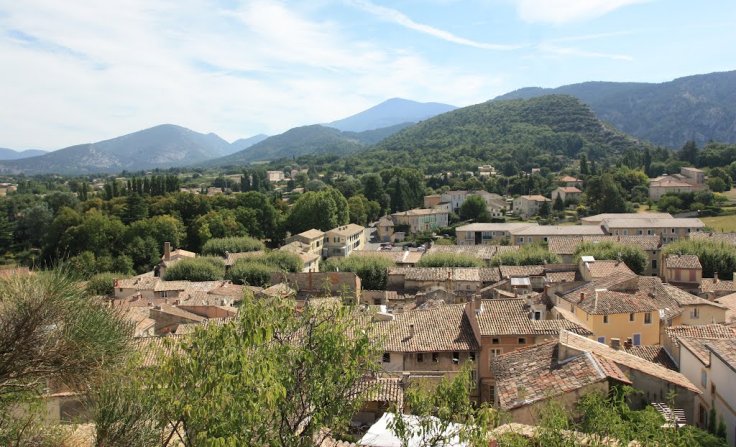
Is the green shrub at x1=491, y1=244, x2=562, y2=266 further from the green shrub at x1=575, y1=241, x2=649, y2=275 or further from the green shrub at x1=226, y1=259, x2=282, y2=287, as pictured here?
the green shrub at x1=226, y1=259, x2=282, y2=287

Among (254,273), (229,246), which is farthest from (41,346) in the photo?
(229,246)

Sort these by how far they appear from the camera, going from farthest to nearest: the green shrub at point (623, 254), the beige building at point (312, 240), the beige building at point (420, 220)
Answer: the beige building at point (420, 220) < the beige building at point (312, 240) < the green shrub at point (623, 254)

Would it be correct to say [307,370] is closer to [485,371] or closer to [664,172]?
[485,371]

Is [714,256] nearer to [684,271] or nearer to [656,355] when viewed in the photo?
[684,271]

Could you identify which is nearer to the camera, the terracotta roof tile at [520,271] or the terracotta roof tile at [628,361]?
the terracotta roof tile at [628,361]

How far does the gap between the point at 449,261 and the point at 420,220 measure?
42.3 metres

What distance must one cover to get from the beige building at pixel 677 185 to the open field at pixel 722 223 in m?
13.9

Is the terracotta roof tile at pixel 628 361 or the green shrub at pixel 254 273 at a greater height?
the terracotta roof tile at pixel 628 361

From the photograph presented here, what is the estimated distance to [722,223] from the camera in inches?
2881

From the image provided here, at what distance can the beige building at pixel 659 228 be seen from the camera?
64250 mm

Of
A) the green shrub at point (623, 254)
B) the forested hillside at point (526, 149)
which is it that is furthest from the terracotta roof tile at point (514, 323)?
the forested hillside at point (526, 149)

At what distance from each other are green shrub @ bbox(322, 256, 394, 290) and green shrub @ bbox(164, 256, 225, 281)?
909 cm

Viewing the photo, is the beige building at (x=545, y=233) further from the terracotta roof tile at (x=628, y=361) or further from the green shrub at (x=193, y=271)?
the terracotta roof tile at (x=628, y=361)

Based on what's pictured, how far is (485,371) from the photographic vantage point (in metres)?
20.1
